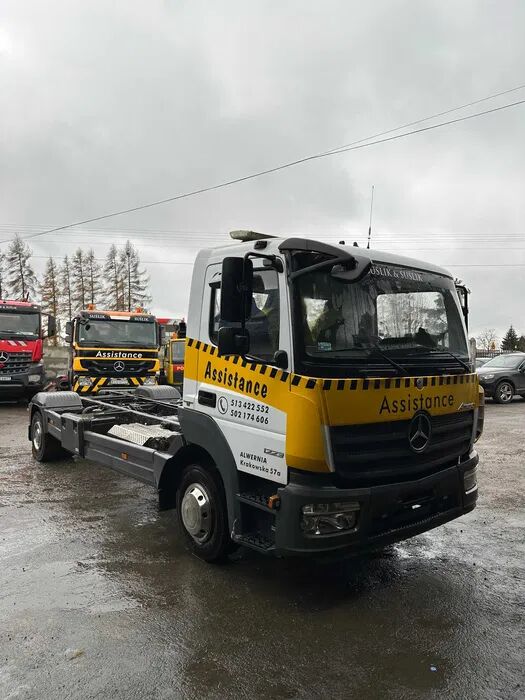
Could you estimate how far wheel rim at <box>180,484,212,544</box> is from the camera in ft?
14.3

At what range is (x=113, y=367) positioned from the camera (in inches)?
516

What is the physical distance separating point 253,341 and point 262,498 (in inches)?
44.1

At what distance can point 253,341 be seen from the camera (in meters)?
3.95

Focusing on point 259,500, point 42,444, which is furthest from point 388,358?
point 42,444

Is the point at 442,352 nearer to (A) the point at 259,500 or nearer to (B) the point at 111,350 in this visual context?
(A) the point at 259,500

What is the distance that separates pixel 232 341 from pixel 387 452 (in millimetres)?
1323

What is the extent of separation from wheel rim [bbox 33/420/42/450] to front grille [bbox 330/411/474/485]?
593 cm

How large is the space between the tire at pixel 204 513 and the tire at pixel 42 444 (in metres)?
4.05

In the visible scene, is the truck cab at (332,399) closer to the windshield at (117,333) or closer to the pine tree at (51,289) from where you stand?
the windshield at (117,333)

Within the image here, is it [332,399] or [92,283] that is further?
[92,283]

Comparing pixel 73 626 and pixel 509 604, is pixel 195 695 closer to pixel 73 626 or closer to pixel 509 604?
pixel 73 626

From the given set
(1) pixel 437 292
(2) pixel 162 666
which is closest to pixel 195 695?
(2) pixel 162 666

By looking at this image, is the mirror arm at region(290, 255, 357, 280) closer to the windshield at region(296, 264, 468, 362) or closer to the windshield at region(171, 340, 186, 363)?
the windshield at region(296, 264, 468, 362)

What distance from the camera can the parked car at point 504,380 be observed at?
666 inches
